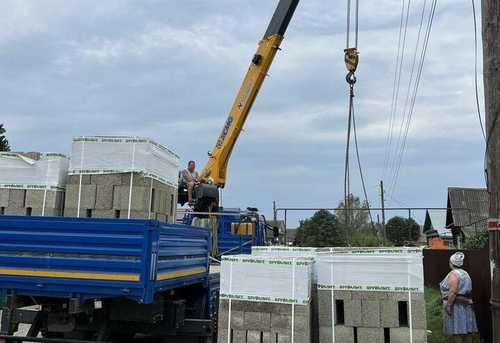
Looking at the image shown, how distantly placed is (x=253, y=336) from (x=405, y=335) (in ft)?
5.92

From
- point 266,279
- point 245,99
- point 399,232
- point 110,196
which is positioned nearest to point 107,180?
point 110,196

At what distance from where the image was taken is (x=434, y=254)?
958cm

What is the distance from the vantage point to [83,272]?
17.4 feet

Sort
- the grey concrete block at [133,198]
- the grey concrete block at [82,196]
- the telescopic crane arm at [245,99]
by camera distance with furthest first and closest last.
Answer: the telescopic crane arm at [245,99] → the grey concrete block at [82,196] → the grey concrete block at [133,198]

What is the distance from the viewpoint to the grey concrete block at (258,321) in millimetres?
5660

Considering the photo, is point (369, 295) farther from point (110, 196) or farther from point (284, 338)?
point (110, 196)

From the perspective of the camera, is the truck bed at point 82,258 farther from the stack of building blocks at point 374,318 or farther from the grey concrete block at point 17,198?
the stack of building blocks at point 374,318

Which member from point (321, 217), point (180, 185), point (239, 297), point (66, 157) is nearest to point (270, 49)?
point (180, 185)

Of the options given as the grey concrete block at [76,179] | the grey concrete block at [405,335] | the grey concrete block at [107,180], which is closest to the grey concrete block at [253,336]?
the grey concrete block at [405,335]

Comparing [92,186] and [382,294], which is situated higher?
[92,186]

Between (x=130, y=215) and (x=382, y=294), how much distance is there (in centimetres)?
335

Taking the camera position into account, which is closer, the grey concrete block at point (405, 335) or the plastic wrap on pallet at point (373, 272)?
the grey concrete block at point (405, 335)

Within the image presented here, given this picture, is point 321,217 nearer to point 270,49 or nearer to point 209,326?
point 270,49

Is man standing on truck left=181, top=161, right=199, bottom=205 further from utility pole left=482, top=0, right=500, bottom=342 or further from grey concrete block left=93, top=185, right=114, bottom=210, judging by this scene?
utility pole left=482, top=0, right=500, bottom=342
